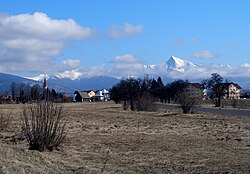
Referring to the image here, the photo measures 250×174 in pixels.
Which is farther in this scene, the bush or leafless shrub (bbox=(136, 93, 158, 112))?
leafless shrub (bbox=(136, 93, 158, 112))

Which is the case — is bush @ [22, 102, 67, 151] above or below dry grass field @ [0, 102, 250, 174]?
above

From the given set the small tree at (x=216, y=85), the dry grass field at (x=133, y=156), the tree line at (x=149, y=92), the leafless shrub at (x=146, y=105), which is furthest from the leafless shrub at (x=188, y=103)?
the small tree at (x=216, y=85)

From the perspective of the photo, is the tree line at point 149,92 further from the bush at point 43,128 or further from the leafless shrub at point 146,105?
the bush at point 43,128

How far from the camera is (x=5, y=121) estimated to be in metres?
22.8

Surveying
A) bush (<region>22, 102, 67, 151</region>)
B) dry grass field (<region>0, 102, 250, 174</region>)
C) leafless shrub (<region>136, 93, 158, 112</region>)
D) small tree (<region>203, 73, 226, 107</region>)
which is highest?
A: small tree (<region>203, 73, 226, 107</region>)

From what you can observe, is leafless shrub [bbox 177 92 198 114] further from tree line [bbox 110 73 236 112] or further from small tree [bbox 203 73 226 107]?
small tree [bbox 203 73 226 107]

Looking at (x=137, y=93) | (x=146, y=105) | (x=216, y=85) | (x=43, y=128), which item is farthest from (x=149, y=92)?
(x=43, y=128)

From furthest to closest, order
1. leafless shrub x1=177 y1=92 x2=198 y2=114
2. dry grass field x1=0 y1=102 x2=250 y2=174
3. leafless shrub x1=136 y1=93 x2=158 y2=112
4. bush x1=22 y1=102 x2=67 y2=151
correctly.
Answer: leafless shrub x1=136 y1=93 x2=158 y2=112 < leafless shrub x1=177 y1=92 x2=198 y2=114 < bush x1=22 y1=102 x2=67 y2=151 < dry grass field x1=0 y1=102 x2=250 y2=174

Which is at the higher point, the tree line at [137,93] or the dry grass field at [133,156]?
the tree line at [137,93]

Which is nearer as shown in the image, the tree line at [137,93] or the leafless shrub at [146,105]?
the leafless shrub at [146,105]

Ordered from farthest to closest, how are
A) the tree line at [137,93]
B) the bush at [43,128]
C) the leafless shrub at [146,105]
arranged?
the tree line at [137,93] → the leafless shrub at [146,105] → the bush at [43,128]

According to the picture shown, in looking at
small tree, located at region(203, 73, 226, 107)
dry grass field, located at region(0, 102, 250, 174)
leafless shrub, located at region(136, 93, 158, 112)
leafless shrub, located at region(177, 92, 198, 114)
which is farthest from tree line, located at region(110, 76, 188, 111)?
dry grass field, located at region(0, 102, 250, 174)

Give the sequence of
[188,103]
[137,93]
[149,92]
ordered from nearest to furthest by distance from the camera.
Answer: [188,103]
[137,93]
[149,92]

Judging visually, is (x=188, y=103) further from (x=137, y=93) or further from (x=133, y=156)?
(x=133, y=156)
